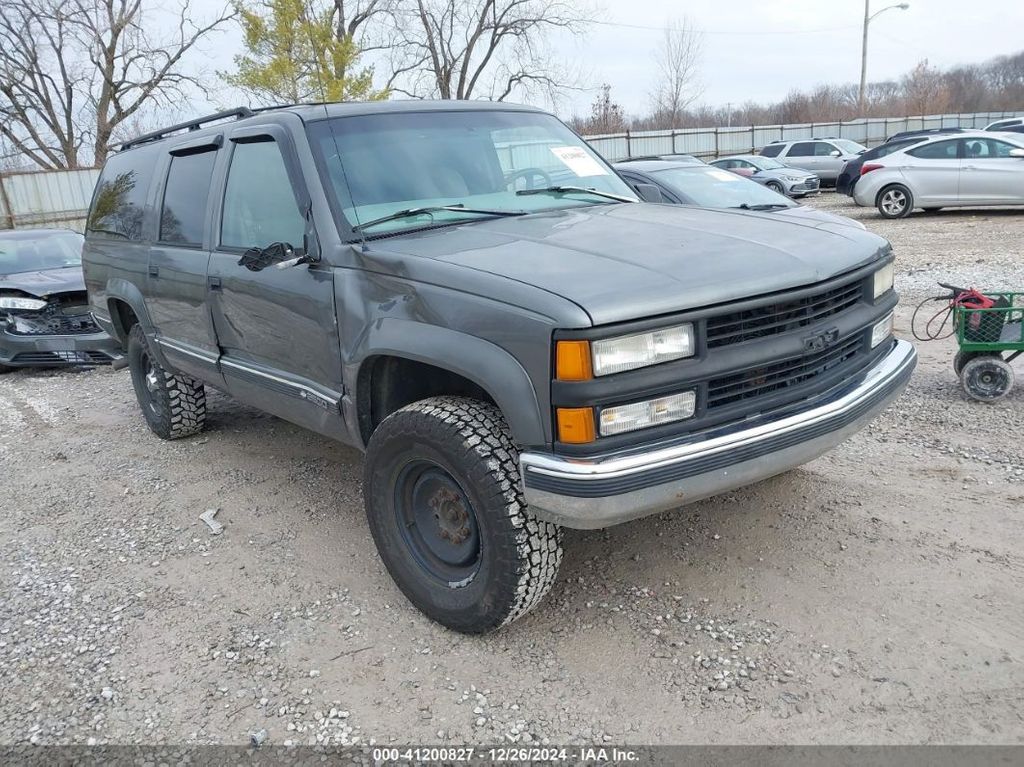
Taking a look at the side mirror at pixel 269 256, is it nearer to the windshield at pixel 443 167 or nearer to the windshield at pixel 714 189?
the windshield at pixel 443 167

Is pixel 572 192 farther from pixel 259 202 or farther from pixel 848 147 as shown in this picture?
pixel 848 147

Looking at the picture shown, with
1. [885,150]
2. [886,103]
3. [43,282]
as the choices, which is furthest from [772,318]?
[886,103]

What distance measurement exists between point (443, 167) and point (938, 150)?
1397 centimetres

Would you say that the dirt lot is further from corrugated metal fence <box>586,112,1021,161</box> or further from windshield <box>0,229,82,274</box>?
corrugated metal fence <box>586,112,1021,161</box>

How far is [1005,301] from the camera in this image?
15.9 ft

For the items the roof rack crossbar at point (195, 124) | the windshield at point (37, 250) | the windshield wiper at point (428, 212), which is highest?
the roof rack crossbar at point (195, 124)

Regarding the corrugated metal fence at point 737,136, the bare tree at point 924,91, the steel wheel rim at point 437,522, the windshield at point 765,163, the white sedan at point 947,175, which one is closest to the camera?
the steel wheel rim at point 437,522

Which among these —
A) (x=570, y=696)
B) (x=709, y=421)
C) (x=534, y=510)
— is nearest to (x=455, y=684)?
(x=570, y=696)

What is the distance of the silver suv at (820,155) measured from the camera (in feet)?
72.9

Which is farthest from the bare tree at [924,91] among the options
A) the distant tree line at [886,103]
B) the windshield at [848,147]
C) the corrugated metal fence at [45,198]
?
the corrugated metal fence at [45,198]

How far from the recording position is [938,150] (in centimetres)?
1438

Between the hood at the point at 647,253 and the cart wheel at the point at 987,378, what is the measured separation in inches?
80.7

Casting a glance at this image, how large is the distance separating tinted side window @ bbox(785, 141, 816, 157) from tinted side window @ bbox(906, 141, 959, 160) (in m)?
8.73

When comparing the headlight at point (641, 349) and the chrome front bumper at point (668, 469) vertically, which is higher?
the headlight at point (641, 349)
